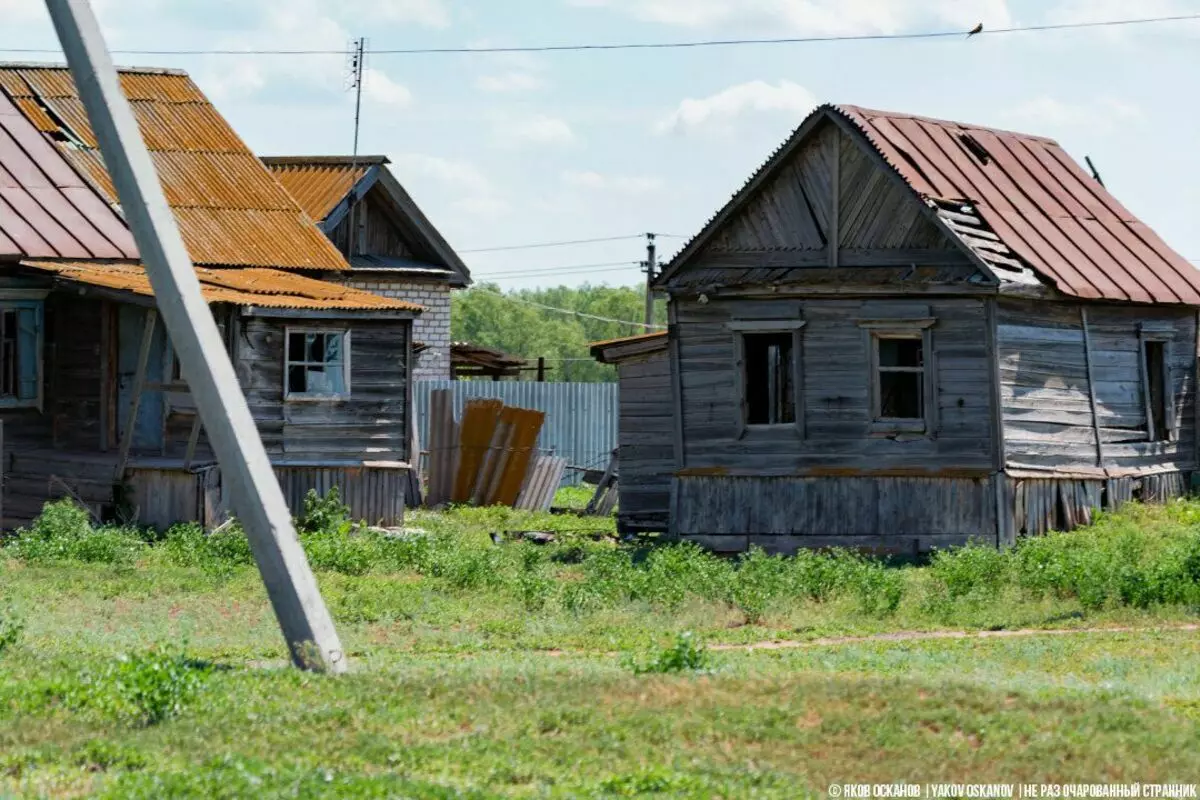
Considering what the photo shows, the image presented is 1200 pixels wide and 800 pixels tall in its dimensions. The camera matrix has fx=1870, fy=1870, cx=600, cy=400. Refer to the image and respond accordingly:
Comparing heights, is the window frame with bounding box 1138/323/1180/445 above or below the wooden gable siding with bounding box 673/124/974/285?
below

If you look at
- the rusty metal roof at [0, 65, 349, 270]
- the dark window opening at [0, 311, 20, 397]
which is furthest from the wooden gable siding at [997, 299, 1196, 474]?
the dark window opening at [0, 311, 20, 397]

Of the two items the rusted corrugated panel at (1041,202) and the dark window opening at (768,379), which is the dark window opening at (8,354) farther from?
the rusted corrugated panel at (1041,202)

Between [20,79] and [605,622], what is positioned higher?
[20,79]

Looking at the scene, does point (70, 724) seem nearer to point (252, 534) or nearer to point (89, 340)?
point (252, 534)

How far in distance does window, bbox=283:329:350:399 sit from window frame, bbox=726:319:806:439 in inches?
213

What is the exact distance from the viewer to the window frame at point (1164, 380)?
84.4ft

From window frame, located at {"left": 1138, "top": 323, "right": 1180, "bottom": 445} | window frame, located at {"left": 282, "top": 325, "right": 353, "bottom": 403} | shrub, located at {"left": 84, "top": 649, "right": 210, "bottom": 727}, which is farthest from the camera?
window frame, located at {"left": 1138, "top": 323, "right": 1180, "bottom": 445}

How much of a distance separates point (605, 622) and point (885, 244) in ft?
28.4

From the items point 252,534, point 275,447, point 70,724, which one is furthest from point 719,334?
point 70,724

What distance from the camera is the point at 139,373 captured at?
2334 cm

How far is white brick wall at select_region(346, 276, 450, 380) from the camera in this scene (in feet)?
123

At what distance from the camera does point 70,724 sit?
33.9 ft

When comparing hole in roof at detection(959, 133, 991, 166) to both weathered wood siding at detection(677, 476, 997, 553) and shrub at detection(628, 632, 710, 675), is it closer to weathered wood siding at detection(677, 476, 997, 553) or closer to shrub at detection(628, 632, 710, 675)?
weathered wood siding at detection(677, 476, 997, 553)

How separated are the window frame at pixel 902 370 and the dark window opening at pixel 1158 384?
532cm
